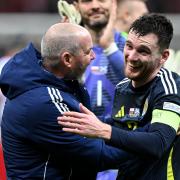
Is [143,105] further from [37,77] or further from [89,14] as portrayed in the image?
[89,14]

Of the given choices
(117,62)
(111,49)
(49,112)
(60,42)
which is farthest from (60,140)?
(111,49)

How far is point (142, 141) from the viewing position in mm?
3994

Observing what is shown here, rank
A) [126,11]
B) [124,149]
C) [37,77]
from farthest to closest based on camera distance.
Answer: [126,11] < [37,77] < [124,149]

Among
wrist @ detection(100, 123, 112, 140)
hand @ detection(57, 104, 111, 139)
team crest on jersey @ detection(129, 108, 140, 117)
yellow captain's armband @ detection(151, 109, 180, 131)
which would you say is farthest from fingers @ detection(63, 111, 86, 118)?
team crest on jersey @ detection(129, 108, 140, 117)

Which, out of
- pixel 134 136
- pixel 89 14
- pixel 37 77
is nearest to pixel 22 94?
pixel 37 77

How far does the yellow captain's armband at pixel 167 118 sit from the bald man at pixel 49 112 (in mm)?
298

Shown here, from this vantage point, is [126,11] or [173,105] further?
[126,11]

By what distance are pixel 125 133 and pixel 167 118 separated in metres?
0.26

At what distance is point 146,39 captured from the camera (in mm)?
4352

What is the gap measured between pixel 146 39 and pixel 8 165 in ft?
3.56

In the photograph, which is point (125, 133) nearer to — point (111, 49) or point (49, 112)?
point (49, 112)

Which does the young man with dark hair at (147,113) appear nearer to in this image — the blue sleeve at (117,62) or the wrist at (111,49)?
the blue sleeve at (117,62)

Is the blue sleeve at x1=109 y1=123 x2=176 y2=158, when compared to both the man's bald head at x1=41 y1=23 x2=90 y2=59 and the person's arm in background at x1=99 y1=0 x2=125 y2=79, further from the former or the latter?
the person's arm in background at x1=99 y1=0 x2=125 y2=79

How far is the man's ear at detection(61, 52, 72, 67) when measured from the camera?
4.37 meters
